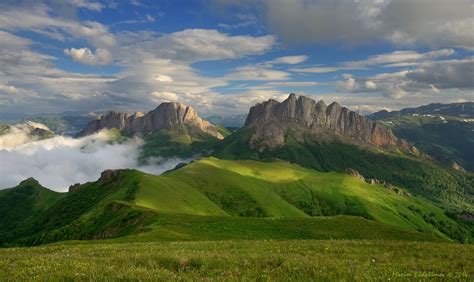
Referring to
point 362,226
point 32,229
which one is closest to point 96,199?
point 32,229

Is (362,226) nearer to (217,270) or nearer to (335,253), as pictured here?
(335,253)

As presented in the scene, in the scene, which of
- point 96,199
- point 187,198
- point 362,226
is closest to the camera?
point 362,226

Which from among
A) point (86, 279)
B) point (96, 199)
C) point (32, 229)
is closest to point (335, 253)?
point (86, 279)

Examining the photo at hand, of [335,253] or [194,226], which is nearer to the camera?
[335,253]

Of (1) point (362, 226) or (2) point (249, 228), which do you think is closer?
(2) point (249, 228)

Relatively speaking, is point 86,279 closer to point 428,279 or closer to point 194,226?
point 428,279

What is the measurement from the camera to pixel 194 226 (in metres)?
64.3

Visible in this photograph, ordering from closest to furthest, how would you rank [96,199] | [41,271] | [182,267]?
[41,271] < [182,267] < [96,199]

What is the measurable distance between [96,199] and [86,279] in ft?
571

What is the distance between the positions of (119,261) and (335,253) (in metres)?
13.1

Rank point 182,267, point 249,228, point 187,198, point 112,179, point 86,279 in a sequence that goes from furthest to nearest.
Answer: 1. point 112,179
2. point 187,198
3. point 249,228
4. point 182,267
5. point 86,279

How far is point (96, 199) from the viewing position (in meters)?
176

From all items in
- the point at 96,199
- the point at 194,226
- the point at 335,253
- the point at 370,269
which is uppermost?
the point at 370,269

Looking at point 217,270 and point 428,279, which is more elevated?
point 428,279
